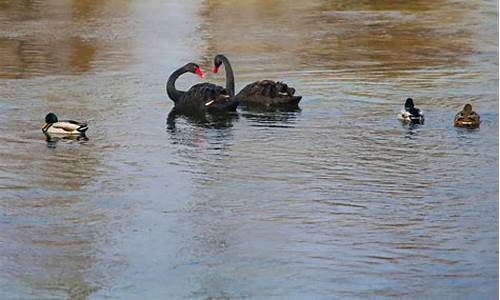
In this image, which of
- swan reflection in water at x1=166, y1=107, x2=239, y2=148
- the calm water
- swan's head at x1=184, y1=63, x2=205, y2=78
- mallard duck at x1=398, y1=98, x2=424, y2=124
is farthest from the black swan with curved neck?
mallard duck at x1=398, y1=98, x2=424, y2=124

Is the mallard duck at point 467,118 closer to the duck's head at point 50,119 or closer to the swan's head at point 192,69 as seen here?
the swan's head at point 192,69

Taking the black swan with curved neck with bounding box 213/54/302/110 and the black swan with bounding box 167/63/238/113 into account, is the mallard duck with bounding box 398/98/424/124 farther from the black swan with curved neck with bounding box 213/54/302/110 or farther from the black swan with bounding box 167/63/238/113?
the black swan with bounding box 167/63/238/113

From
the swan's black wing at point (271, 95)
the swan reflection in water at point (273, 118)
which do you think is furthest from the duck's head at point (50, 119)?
the swan's black wing at point (271, 95)

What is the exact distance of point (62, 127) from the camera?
18.2 metres

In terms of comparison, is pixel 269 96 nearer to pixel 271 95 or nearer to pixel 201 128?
pixel 271 95

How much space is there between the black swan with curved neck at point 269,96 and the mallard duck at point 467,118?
105 inches

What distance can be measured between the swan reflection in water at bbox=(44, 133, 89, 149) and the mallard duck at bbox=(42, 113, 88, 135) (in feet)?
0.16

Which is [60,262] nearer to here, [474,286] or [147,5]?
[474,286]

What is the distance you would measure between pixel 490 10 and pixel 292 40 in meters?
7.15

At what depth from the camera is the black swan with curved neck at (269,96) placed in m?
20.3

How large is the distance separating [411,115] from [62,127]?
4402 mm

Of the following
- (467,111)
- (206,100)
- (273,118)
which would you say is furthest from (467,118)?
(206,100)

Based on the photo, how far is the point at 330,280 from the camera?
1158cm

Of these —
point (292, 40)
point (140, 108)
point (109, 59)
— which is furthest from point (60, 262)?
point (292, 40)
